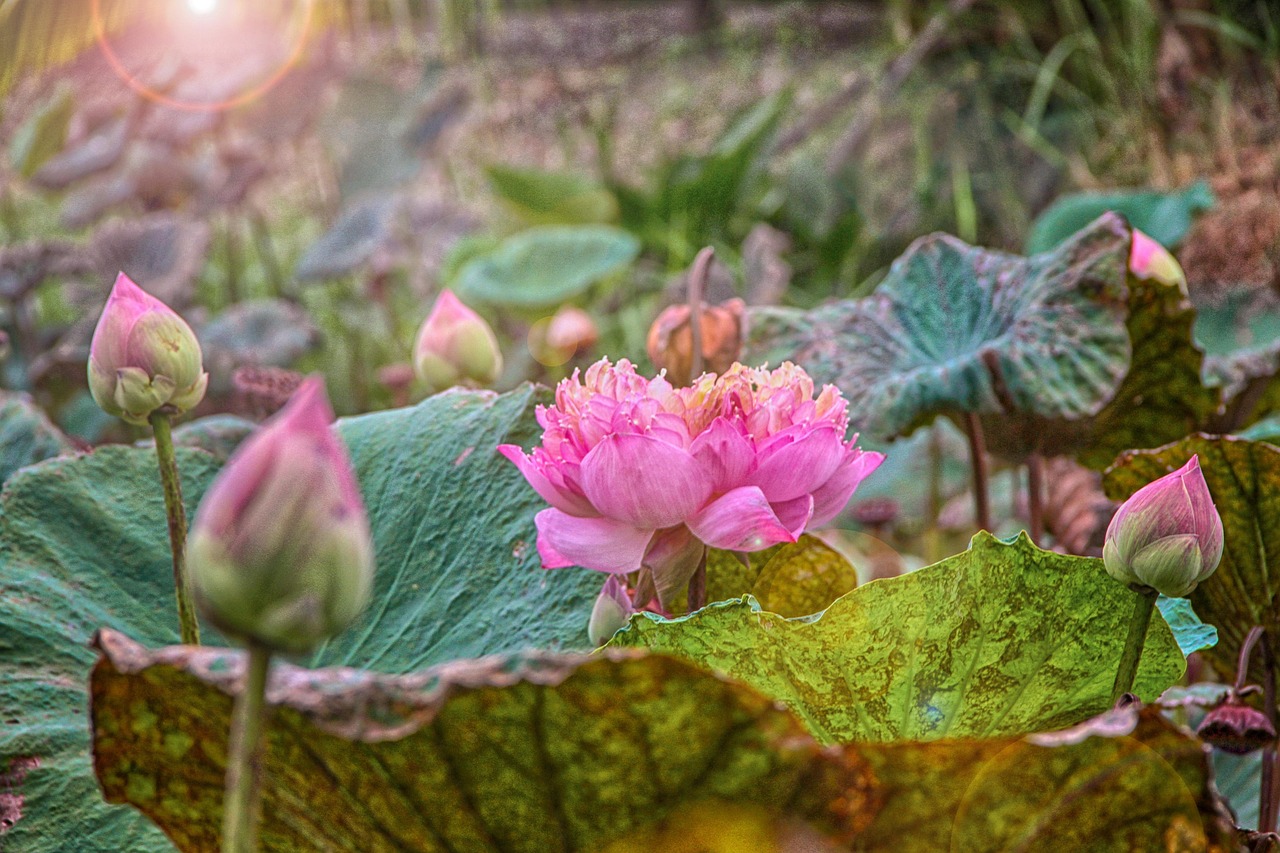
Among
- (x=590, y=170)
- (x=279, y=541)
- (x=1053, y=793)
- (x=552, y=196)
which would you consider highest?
(x=279, y=541)

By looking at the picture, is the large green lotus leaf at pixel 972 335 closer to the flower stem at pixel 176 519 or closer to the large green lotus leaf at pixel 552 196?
the flower stem at pixel 176 519

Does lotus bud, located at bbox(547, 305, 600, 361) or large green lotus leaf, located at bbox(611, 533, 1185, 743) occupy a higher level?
large green lotus leaf, located at bbox(611, 533, 1185, 743)

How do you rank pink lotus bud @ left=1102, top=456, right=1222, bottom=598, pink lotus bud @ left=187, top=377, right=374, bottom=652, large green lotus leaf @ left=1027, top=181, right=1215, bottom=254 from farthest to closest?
large green lotus leaf @ left=1027, top=181, right=1215, bottom=254 < pink lotus bud @ left=1102, top=456, right=1222, bottom=598 < pink lotus bud @ left=187, top=377, right=374, bottom=652

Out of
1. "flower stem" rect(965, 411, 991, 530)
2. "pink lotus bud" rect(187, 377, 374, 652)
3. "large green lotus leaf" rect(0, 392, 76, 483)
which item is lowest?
"flower stem" rect(965, 411, 991, 530)

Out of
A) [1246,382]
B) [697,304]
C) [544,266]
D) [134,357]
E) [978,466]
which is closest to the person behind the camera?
[134,357]

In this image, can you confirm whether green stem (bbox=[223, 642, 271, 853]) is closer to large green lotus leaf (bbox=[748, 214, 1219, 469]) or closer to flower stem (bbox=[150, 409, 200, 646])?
flower stem (bbox=[150, 409, 200, 646])

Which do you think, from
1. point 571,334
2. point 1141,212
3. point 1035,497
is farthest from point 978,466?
point 571,334

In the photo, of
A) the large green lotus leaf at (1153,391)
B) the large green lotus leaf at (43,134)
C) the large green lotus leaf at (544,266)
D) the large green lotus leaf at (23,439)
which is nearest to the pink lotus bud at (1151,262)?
the large green lotus leaf at (1153,391)

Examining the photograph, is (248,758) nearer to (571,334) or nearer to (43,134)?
(571,334)

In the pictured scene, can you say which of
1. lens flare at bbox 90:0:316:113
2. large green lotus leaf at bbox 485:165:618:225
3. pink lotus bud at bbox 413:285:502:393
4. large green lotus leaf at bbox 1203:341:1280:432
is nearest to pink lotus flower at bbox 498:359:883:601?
pink lotus bud at bbox 413:285:502:393
